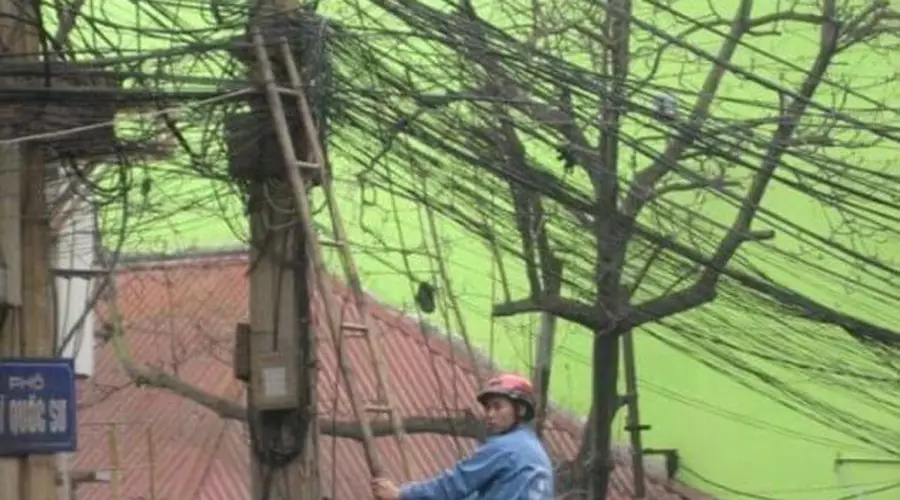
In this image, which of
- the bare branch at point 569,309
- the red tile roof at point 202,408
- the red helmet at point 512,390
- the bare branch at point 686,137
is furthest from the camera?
the red tile roof at point 202,408

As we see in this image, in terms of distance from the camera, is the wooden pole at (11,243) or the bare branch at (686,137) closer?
the wooden pole at (11,243)

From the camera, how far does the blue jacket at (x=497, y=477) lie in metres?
7.92

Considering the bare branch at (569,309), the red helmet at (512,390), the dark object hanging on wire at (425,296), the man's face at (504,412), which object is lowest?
the man's face at (504,412)

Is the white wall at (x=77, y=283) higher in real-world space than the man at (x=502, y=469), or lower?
higher

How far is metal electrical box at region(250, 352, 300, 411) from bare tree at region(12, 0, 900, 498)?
1.03m

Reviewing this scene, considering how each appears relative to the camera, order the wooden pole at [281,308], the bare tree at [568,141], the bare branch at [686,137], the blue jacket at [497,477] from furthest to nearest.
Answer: the bare branch at [686,137] < the bare tree at [568,141] < the wooden pole at [281,308] < the blue jacket at [497,477]

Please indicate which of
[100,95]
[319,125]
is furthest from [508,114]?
[100,95]

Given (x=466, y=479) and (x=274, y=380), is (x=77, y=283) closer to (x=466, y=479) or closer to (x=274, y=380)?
(x=274, y=380)

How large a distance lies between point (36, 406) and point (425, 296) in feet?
12.6

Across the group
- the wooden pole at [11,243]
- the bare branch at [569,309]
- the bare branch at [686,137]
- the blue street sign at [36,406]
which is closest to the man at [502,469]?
the bare branch at [686,137]

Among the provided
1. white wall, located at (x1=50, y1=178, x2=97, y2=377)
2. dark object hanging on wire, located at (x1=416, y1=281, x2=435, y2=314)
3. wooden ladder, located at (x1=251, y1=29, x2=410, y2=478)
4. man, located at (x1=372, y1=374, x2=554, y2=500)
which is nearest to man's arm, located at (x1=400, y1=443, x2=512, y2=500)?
man, located at (x1=372, y1=374, x2=554, y2=500)

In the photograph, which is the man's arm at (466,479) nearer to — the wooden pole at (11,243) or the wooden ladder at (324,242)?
the wooden ladder at (324,242)

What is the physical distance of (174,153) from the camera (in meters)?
10.2

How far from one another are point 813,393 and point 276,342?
815 centimetres
